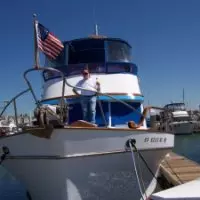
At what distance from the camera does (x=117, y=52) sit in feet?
33.6

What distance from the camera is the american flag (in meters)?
6.90

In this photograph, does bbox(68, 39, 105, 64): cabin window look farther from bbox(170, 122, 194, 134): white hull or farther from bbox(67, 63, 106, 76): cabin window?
bbox(170, 122, 194, 134): white hull

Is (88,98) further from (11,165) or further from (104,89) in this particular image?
(11,165)

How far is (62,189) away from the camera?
21.7 ft

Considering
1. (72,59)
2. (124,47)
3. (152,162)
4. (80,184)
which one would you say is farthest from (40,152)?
(124,47)

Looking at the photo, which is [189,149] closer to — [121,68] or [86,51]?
[121,68]

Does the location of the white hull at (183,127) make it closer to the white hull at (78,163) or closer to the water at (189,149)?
the water at (189,149)

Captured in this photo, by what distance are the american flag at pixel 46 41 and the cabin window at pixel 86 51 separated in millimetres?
2716

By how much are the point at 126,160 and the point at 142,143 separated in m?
0.50

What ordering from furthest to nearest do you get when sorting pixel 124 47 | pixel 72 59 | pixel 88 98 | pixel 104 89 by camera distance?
pixel 124 47 → pixel 72 59 → pixel 104 89 → pixel 88 98

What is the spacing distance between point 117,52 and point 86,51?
3.09 feet

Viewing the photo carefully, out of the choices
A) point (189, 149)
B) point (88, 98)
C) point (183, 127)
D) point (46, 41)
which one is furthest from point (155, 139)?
point (183, 127)

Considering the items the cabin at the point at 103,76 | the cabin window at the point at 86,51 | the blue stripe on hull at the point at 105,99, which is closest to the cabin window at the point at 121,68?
the cabin at the point at 103,76

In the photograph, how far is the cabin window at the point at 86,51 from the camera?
32.7 feet
